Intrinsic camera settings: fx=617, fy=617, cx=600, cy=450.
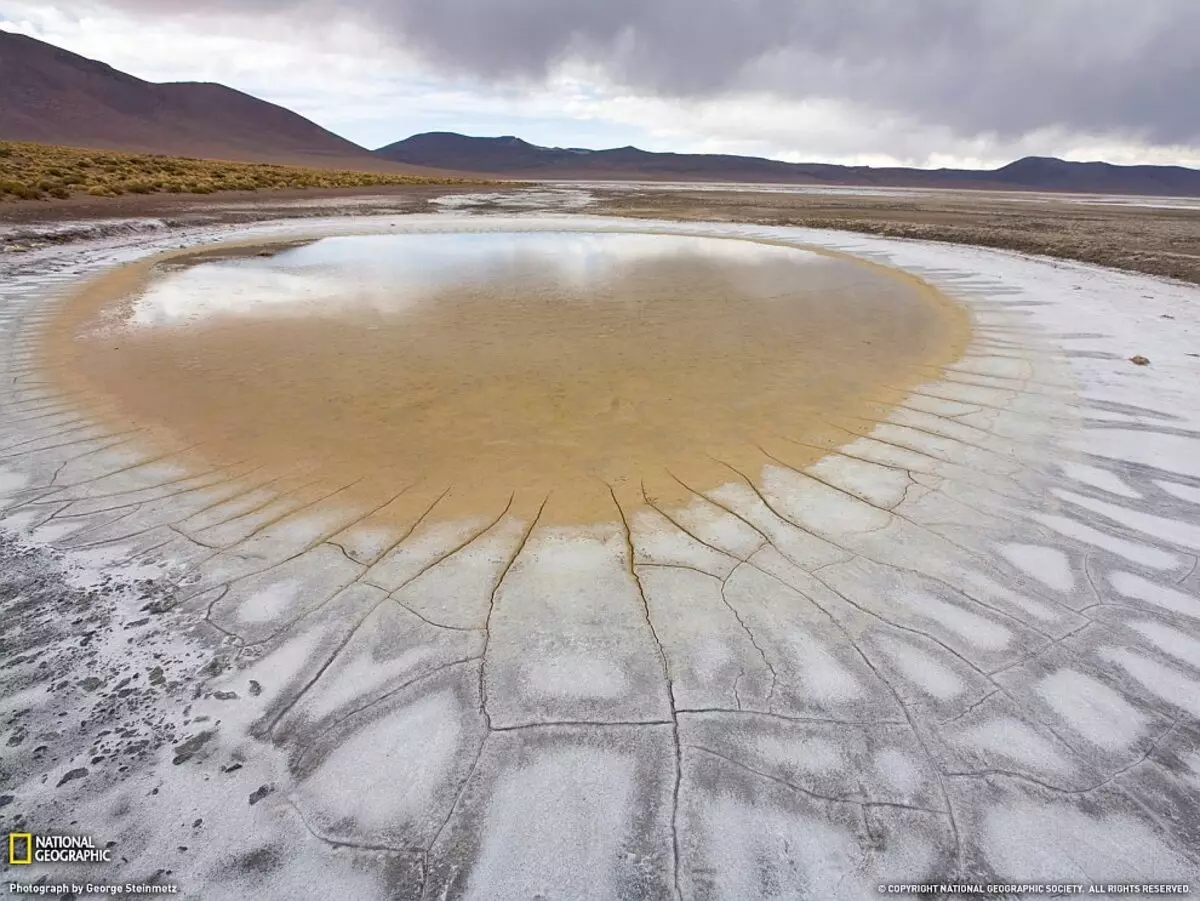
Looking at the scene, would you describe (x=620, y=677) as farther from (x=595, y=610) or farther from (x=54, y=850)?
(x=54, y=850)

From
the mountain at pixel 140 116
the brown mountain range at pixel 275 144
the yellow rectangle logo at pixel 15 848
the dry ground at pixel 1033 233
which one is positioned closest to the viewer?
the yellow rectangle logo at pixel 15 848

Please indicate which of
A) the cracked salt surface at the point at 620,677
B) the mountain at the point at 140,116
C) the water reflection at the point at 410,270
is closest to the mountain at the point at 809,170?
the mountain at the point at 140,116

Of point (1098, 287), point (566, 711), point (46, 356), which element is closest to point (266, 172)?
point (46, 356)

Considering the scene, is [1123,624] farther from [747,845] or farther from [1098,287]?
[1098,287]

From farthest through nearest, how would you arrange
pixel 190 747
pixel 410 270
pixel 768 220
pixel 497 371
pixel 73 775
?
pixel 768 220 < pixel 410 270 < pixel 497 371 < pixel 190 747 < pixel 73 775

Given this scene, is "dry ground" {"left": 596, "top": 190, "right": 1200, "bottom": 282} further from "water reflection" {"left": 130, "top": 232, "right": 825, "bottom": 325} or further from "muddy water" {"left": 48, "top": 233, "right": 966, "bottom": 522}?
"muddy water" {"left": 48, "top": 233, "right": 966, "bottom": 522}

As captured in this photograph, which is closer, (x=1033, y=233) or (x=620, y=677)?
(x=620, y=677)

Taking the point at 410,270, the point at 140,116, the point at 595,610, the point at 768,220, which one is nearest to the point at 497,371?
the point at 595,610

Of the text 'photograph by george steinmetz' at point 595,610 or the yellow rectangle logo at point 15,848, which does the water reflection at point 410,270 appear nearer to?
the text 'photograph by george steinmetz' at point 595,610
